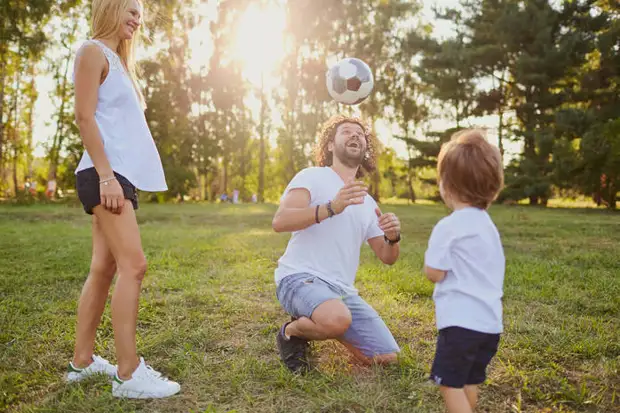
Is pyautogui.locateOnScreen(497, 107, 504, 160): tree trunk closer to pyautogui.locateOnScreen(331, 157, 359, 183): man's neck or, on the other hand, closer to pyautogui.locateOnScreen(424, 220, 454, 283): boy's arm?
pyautogui.locateOnScreen(331, 157, 359, 183): man's neck

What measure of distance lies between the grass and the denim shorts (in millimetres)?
138

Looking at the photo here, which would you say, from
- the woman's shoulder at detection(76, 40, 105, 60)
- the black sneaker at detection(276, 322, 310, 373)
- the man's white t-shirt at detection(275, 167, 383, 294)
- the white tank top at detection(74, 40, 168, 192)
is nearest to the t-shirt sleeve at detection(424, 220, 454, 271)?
the man's white t-shirt at detection(275, 167, 383, 294)

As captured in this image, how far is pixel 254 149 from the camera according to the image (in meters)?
42.8

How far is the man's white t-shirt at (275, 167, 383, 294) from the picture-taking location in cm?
318

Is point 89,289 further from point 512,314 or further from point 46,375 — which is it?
point 512,314

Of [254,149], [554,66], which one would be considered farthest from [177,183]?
[554,66]

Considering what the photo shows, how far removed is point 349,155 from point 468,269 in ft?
4.81

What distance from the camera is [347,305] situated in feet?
10.5

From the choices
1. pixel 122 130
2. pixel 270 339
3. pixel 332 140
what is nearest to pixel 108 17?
pixel 122 130

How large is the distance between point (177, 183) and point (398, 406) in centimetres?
2707

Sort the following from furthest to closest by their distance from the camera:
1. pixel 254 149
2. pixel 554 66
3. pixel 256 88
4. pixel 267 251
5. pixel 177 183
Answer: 1. pixel 254 149
2. pixel 256 88
3. pixel 177 183
4. pixel 554 66
5. pixel 267 251

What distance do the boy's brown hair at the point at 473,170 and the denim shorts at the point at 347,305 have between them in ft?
3.80

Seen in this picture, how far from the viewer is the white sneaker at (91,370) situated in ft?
9.01

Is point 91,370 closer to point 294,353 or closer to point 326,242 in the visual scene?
point 294,353
